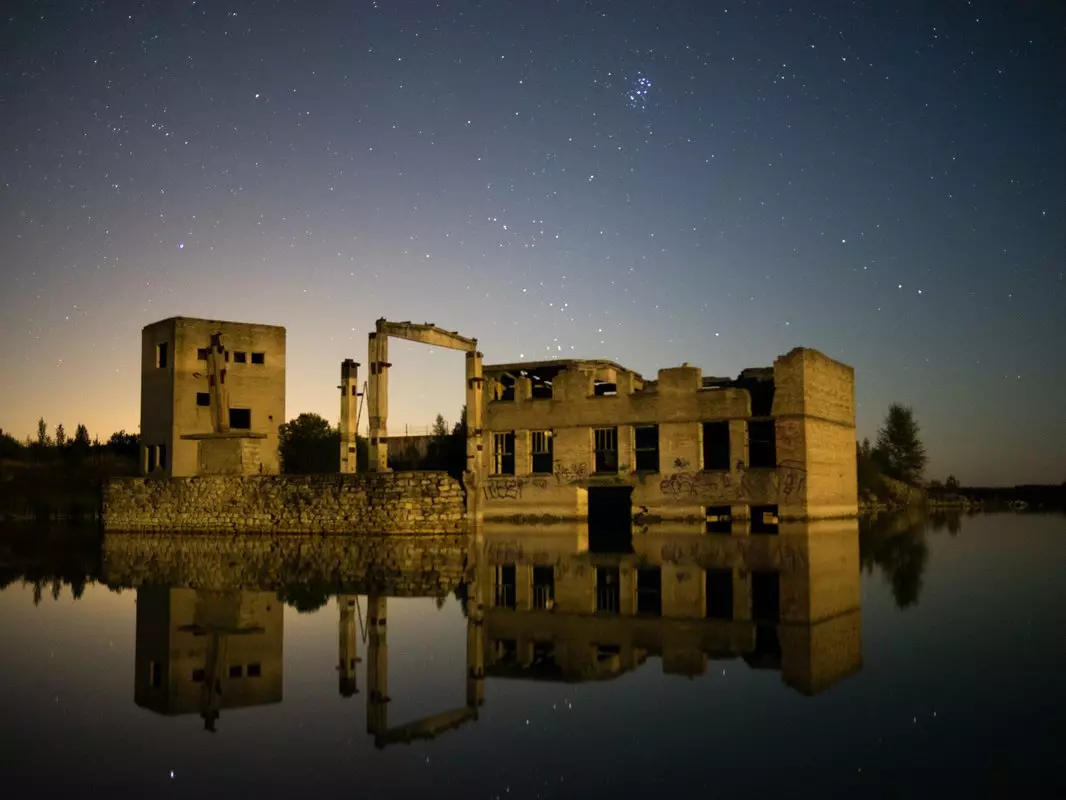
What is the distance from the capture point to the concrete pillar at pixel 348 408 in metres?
33.8

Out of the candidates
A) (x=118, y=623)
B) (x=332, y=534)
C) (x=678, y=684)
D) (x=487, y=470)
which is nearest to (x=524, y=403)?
(x=487, y=470)

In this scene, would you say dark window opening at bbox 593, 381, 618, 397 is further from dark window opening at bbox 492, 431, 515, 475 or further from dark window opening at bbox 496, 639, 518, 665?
dark window opening at bbox 496, 639, 518, 665

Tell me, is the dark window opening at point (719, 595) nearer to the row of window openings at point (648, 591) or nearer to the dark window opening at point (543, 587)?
the row of window openings at point (648, 591)

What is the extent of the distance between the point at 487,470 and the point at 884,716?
34418 millimetres

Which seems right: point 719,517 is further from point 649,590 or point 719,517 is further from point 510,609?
point 510,609

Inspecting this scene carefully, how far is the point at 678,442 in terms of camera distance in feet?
120

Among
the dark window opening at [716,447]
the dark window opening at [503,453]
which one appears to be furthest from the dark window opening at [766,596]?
the dark window opening at [503,453]

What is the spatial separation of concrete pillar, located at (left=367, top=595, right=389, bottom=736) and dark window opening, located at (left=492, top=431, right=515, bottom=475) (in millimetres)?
26841

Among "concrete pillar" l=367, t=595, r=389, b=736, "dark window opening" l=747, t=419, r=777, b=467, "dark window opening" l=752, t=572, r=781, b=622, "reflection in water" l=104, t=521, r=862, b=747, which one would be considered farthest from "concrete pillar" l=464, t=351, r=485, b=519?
"concrete pillar" l=367, t=595, r=389, b=736

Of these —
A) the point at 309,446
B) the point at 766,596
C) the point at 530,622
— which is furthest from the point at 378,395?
the point at 309,446

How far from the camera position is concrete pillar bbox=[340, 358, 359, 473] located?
3381 centimetres

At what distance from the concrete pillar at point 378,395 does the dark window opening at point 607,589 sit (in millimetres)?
15527

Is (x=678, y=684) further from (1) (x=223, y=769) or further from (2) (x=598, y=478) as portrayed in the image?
(2) (x=598, y=478)

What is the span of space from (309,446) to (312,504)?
3066 centimetres
